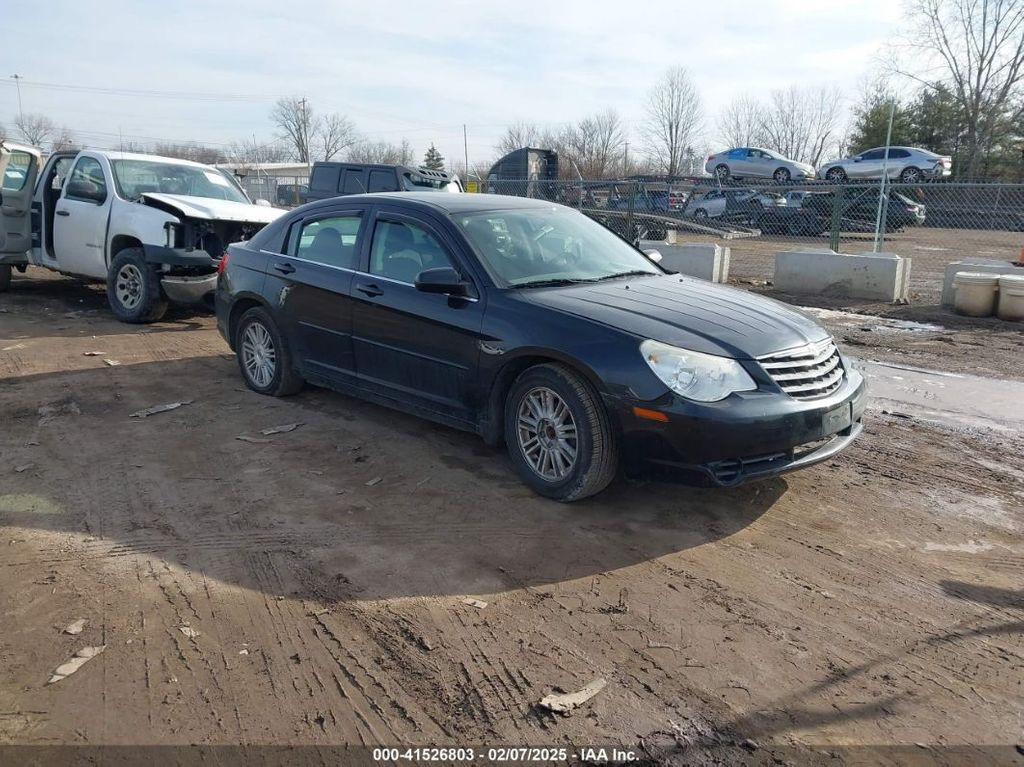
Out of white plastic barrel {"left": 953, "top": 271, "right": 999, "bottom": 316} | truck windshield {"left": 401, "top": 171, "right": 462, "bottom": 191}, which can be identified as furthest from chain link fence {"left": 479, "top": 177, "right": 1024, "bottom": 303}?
white plastic barrel {"left": 953, "top": 271, "right": 999, "bottom": 316}

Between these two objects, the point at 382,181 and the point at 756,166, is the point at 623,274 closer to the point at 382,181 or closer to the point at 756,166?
the point at 382,181

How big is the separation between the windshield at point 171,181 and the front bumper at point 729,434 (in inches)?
310

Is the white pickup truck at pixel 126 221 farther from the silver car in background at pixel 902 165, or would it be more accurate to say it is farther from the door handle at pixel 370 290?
the silver car in background at pixel 902 165

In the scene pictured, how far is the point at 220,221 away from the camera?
8.97m

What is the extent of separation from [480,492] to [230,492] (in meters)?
1.45

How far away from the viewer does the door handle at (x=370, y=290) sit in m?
5.26

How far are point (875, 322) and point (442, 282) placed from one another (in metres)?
7.47

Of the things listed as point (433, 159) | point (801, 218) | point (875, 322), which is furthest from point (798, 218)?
point (433, 159)

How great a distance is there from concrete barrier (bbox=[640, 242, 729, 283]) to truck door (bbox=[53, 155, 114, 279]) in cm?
849

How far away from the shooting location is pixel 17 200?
10.6 metres

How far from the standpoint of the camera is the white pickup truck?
8945 mm

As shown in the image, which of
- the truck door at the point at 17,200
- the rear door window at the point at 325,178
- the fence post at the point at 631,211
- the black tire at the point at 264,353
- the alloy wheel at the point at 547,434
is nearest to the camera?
the alloy wheel at the point at 547,434

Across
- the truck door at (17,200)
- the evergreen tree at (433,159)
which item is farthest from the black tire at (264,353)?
the evergreen tree at (433,159)

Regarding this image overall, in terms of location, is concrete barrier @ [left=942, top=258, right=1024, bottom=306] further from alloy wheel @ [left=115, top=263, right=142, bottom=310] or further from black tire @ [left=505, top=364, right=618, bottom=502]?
alloy wheel @ [left=115, top=263, right=142, bottom=310]
